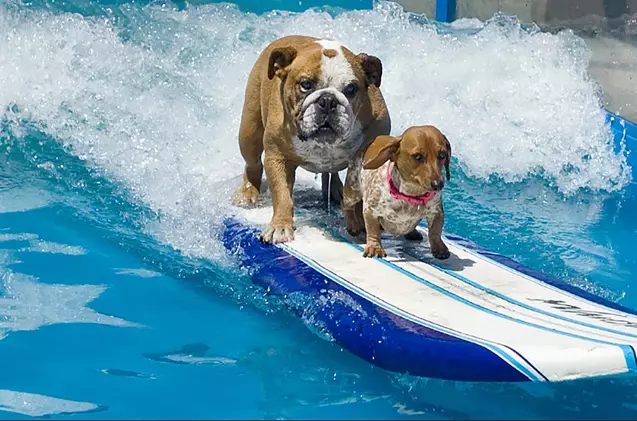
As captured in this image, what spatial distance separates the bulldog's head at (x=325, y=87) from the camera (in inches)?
161

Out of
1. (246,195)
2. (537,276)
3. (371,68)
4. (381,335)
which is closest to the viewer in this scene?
(381,335)

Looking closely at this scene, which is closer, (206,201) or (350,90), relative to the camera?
(350,90)

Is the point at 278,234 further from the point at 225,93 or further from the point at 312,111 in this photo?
the point at 225,93

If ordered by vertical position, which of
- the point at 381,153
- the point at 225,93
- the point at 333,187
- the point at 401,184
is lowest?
the point at 333,187

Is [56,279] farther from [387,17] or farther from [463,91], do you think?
[387,17]

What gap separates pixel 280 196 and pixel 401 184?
789 mm

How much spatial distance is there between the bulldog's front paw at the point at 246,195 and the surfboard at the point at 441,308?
31cm

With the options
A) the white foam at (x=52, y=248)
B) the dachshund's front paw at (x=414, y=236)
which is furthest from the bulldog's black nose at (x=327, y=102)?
the white foam at (x=52, y=248)

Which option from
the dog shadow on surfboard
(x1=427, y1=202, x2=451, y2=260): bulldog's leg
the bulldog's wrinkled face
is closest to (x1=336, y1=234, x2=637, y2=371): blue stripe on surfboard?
the dog shadow on surfboard

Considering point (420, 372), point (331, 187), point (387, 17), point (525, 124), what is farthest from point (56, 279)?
point (387, 17)

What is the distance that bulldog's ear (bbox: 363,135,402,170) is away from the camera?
3.85 metres

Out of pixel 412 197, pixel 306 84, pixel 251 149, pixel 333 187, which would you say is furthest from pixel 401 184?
pixel 251 149

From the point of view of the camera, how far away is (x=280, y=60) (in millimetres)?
4312

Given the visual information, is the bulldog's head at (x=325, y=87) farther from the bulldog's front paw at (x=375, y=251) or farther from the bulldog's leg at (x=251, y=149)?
the bulldog's leg at (x=251, y=149)
